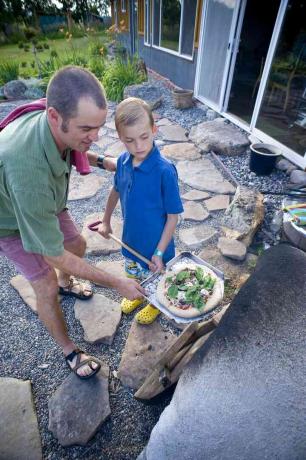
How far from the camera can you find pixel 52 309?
1.81 m

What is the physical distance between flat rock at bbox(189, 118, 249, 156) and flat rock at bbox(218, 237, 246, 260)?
7.70 feet

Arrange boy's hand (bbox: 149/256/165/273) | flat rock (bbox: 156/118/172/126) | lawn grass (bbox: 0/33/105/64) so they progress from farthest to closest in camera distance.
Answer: lawn grass (bbox: 0/33/105/64), flat rock (bbox: 156/118/172/126), boy's hand (bbox: 149/256/165/273)

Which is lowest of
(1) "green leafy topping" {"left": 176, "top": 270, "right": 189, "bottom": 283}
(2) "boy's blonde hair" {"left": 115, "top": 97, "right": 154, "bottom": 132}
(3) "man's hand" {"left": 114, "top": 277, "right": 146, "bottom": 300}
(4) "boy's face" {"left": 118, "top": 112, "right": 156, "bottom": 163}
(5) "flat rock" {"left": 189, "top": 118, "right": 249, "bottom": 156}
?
(5) "flat rock" {"left": 189, "top": 118, "right": 249, "bottom": 156}

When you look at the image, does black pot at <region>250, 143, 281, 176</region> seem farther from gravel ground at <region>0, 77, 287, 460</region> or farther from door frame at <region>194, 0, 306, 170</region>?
gravel ground at <region>0, 77, 287, 460</region>

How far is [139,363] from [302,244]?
5.70 ft

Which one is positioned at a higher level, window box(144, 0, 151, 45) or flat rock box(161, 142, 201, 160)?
window box(144, 0, 151, 45)

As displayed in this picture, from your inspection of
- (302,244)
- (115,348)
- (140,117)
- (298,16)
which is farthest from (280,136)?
(115,348)

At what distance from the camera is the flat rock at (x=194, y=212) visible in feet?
11.2

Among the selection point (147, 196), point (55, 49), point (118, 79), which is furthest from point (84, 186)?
point (55, 49)

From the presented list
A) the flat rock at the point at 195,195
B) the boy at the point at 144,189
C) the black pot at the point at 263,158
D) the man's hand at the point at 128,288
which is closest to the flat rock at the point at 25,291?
the boy at the point at 144,189

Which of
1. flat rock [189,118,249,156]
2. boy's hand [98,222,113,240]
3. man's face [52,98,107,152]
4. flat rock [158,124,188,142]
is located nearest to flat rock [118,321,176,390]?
boy's hand [98,222,113,240]

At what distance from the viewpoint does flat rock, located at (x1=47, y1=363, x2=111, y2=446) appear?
5.45 feet

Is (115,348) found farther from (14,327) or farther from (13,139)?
(13,139)

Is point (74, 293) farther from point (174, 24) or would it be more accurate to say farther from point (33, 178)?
point (174, 24)
